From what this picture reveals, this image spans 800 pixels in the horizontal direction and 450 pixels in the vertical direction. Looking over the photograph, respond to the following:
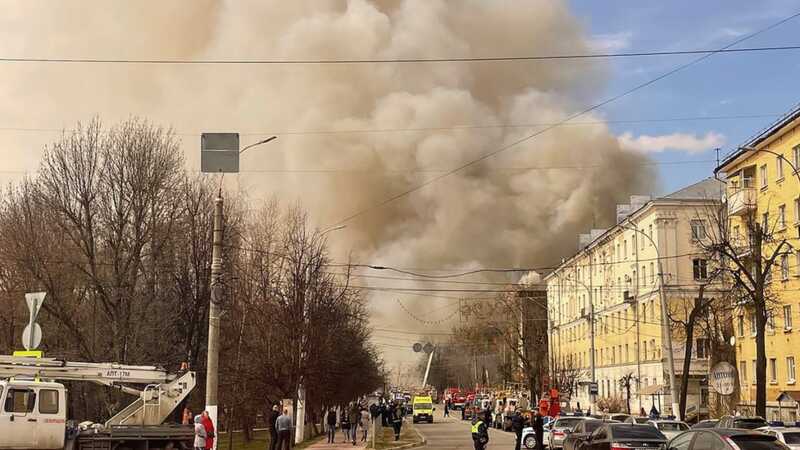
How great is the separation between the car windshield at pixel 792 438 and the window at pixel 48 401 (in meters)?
18.4

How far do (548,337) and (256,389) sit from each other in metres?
74.3

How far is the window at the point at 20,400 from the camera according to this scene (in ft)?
68.6

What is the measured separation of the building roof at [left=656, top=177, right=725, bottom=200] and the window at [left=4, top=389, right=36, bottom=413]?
56545mm

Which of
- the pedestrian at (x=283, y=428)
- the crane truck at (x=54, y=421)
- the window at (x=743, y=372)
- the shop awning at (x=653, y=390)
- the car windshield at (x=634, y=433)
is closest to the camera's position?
the crane truck at (x=54, y=421)

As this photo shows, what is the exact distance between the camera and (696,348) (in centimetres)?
6919

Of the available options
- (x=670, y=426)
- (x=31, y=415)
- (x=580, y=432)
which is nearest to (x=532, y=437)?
(x=670, y=426)

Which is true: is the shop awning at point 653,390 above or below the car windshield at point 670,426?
below

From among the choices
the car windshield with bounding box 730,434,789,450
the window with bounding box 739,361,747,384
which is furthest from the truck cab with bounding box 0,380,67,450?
the window with bounding box 739,361,747,384

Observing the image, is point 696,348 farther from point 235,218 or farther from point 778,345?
point 235,218

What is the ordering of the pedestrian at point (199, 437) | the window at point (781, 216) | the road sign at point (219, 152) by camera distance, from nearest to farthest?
1. the pedestrian at point (199, 437)
2. the road sign at point (219, 152)
3. the window at point (781, 216)

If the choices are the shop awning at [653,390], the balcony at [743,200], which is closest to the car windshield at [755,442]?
the balcony at [743,200]

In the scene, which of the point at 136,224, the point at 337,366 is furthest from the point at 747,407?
the point at 136,224

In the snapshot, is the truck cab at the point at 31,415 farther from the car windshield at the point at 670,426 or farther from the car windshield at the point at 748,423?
the car windshield at the point at 670,426

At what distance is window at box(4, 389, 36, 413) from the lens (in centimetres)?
2091
